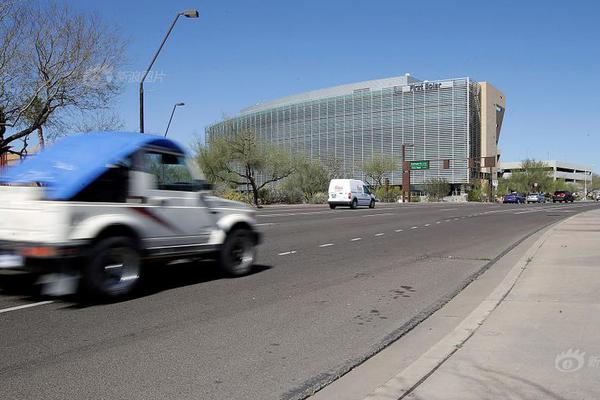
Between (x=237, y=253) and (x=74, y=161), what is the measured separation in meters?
3.23

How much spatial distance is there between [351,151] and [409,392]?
103 m

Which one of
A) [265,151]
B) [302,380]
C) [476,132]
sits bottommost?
[302,380]

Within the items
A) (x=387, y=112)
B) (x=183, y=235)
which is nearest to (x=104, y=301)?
(x=183, y=235)

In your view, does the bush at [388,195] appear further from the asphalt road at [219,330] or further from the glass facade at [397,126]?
the asphalt road at [219,330]

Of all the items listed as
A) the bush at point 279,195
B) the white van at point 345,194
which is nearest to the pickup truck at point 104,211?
the white van at point 345,194

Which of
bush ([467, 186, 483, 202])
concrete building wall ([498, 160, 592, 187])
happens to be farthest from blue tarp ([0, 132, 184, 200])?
concrete building wall ([498, 160, 592, 187])

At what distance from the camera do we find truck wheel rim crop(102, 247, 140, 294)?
7.04m

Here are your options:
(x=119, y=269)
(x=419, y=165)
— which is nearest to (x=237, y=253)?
(x=119, y=269)

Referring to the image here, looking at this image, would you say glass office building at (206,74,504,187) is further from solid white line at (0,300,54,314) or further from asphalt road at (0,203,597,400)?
solid white line at (0,300,54,314)

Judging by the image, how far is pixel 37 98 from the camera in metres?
27.6

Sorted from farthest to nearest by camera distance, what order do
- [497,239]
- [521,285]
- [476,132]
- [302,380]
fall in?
[476,132], [497,239], [521,285], [302,380]

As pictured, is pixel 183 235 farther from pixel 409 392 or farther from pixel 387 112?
pixel 387 112

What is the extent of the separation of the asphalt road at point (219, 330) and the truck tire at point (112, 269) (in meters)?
0.23

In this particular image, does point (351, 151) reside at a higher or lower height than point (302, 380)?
higher
